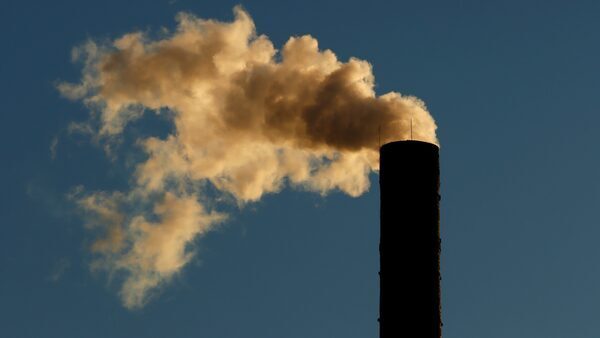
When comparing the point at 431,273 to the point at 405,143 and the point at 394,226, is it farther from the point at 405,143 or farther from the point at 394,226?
the point at 405,143

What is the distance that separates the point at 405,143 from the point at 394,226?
243 centimetres

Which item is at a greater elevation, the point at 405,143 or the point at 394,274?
the point at 405,143

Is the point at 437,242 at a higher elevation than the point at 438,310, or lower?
higher

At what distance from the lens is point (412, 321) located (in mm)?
28938

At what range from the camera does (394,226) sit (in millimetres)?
29609

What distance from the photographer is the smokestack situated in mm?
29094

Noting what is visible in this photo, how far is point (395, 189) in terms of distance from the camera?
29797 millimetres

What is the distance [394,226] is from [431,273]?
5.48 feet

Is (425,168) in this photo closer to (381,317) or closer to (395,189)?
(395,189)

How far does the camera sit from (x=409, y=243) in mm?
29328

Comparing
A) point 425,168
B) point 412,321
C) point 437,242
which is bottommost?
point 412,321

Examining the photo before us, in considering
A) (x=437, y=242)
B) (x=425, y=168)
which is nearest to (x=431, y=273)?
(x=437, y=242)

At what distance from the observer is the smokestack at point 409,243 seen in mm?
29094

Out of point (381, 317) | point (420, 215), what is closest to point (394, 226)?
point (420, 215)
